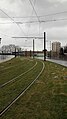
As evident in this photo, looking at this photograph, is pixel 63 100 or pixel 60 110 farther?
pixel 63 100

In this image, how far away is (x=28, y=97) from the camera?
1204 cm

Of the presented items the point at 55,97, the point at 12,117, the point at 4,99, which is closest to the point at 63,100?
the point at 55,97

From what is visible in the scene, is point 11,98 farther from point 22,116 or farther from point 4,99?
point 22,116

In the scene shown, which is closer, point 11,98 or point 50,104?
point 50,104

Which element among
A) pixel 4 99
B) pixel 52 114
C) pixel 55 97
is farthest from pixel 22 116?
pixel 55 97

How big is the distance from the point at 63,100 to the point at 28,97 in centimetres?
185

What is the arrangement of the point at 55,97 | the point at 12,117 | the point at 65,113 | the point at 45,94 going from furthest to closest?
the point at 45,94
the point at 55,97
the point at 65,113
the point at 12,117

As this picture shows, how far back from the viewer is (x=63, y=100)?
11.2 meters

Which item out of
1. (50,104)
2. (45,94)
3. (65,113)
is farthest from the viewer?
(45,94)

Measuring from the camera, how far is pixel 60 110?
9.36 metres

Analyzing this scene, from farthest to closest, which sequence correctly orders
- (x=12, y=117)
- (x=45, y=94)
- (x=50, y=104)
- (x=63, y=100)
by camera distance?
(x=45, y=94), (x=63, y=100), (x=50, y=104), (x=12, y=117)

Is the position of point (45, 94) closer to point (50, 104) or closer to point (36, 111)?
point (50, 104)

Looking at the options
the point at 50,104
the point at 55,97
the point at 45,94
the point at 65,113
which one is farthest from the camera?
the point at 45,94

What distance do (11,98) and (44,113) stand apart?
3.05m
